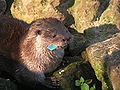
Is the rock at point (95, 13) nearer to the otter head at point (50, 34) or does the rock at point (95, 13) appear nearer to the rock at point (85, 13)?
the rock at point (85, 13)

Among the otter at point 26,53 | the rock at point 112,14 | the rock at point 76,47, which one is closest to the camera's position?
the otter at point 26,53

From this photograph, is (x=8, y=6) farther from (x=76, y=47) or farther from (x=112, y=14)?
(x=112, y=14)

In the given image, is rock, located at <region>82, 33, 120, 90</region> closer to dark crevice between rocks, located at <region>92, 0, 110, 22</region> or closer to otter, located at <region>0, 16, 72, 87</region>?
otter, located at <region>0, 16, 72, 87</region>

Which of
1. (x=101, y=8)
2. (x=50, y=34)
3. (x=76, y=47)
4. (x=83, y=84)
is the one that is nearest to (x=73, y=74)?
(x=83, y=84)

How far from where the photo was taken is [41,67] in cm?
461

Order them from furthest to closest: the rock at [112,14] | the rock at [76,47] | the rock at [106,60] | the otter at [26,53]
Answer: the rock at [112,14] → the rock at [76,47] → the otter at [26,53] → the rock at [106,60]

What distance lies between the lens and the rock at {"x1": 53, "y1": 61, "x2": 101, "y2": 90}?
14.2 ft

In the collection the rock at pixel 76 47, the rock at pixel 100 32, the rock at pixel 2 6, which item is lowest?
the rock at pixel 76 47

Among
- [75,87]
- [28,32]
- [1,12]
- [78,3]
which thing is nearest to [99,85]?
[75,87]

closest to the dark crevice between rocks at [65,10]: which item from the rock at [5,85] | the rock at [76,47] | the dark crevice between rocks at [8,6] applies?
the rock at [76,47]

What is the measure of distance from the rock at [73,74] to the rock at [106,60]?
12cm

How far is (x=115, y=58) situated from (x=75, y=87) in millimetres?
588

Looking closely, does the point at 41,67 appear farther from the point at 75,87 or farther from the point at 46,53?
the point at 75,87

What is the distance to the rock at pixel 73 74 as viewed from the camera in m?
4.34
